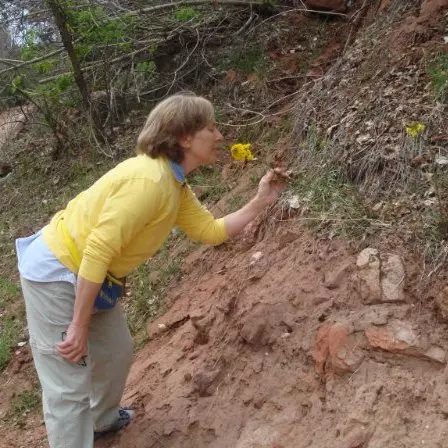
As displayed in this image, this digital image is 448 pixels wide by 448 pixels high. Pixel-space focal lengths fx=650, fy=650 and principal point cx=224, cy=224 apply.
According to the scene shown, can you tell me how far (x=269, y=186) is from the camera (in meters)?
3.23

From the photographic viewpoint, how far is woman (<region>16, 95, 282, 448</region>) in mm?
2541

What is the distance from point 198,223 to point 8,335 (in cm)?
297

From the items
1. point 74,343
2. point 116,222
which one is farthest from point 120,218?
point 74,343

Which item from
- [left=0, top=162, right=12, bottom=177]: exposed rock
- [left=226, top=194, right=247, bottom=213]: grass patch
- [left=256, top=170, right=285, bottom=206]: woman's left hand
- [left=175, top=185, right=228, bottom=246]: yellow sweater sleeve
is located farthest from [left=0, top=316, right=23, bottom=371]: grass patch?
[left=0, top=162, right=12, bottom=177]: exposed rock

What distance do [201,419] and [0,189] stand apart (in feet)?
21.4

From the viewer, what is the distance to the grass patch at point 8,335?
16.8 feet

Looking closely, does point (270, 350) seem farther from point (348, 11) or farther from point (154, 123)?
point (348, 11)

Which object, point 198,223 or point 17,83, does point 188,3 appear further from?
point 198,223

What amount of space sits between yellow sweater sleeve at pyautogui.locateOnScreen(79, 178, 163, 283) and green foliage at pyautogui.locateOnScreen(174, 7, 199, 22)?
462 cm

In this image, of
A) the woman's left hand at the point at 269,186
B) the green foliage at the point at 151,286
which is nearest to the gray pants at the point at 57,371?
the woman's left hand at the point at 269,186

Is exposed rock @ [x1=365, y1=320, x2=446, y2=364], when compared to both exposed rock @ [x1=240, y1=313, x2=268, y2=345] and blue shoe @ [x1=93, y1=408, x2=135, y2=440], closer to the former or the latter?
A: exposed rock @ [x1=240, y1=313, x2=268, y2=345]

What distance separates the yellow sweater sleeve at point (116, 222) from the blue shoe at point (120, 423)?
1.16 m

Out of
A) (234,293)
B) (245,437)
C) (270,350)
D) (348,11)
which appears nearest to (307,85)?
(348,11)

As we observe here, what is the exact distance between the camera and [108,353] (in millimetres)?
3143
